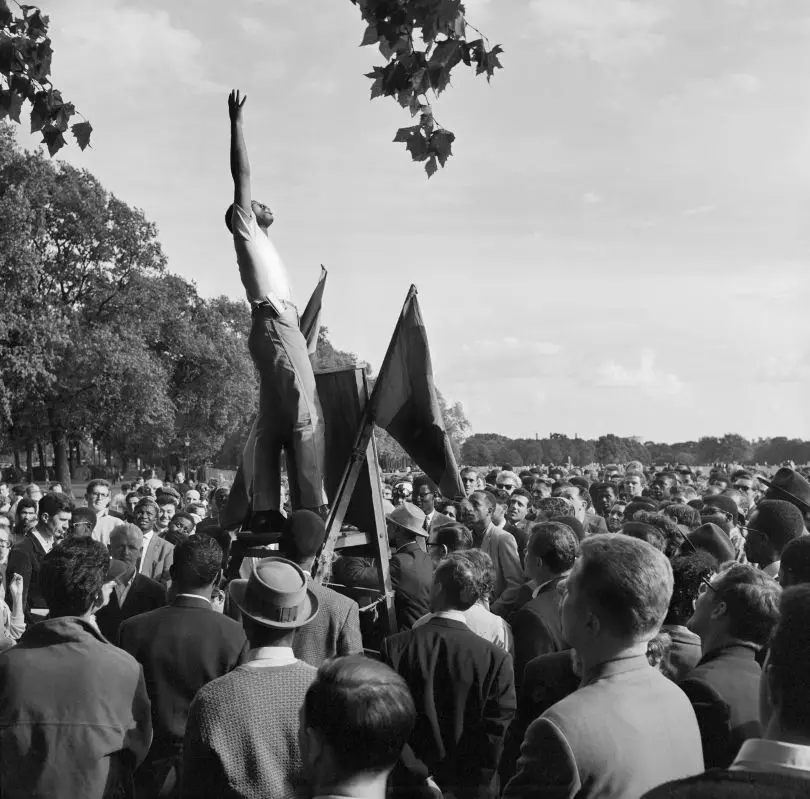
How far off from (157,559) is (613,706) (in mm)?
6127

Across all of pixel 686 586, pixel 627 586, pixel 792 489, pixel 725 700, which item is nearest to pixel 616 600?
pixel 627 586

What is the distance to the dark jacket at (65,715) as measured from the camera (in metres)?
3.41

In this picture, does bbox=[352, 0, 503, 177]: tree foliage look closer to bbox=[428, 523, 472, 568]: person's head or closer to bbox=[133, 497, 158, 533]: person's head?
bbox=[428, 523, 472, 568]: person's head

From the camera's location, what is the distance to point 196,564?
4336 millimetres

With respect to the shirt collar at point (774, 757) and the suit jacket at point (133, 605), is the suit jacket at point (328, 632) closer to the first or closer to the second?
the suit jacket at point (133, 605)

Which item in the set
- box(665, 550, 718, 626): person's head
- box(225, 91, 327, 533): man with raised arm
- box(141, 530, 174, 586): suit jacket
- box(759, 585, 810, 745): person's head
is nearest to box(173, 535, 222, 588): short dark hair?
box(225, 91, 327, 533): man with raised arm

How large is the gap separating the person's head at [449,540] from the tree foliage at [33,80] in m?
3.12

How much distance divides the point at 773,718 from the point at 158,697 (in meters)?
2.91

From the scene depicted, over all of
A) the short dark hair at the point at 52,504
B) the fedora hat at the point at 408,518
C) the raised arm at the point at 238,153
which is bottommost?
the fedora hat at the point at 408,518

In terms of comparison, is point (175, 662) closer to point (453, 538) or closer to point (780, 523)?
point (453, 538)

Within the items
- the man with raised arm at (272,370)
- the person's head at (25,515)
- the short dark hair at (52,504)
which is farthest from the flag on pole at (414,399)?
the person's head at (25,515)

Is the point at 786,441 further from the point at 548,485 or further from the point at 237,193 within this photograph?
the point at 237,193

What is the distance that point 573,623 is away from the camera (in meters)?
2.72

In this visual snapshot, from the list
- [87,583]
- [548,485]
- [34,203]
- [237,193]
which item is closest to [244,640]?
[87,583]
